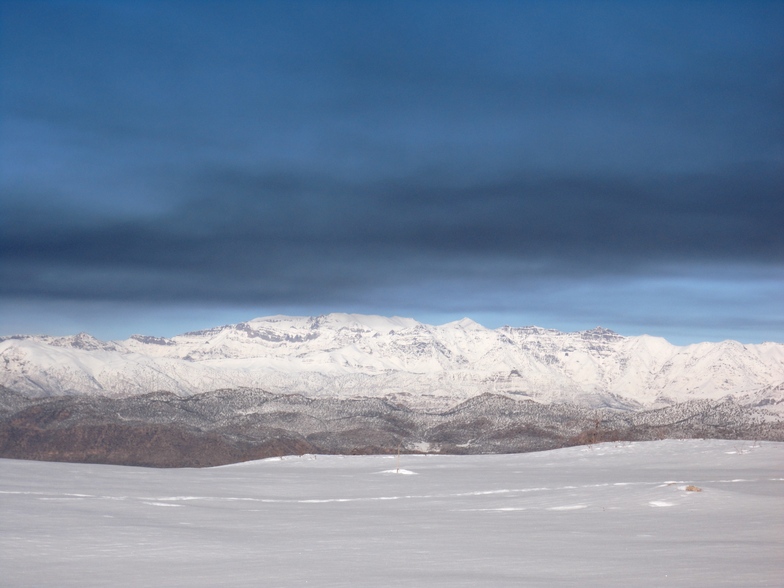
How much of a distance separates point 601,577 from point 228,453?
105609 millimetres

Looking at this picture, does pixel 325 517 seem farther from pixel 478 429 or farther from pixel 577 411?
pixel 577 411

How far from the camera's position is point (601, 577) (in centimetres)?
1134

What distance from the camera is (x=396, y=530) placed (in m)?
16.8

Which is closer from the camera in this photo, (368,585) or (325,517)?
(368,585)

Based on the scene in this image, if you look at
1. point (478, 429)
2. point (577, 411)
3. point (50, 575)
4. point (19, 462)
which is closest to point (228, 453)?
point (478, 429)

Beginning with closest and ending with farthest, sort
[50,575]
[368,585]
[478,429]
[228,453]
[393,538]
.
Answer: [368,585], [50,575], [393,538], [228,453], [478,429]

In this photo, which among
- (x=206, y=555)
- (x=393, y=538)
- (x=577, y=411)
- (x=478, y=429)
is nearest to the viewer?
(x=206, y=555)

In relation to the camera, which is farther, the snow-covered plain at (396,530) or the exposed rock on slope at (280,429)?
Answer: the exposed rock on slope at (280,429)

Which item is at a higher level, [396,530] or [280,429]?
[280,429]

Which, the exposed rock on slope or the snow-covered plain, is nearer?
the snow-covered plain

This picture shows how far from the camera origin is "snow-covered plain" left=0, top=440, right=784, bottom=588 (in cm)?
1188

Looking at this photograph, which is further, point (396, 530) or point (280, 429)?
point (280, 429)

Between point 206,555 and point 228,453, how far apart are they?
102m

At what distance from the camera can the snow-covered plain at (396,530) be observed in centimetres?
1188
